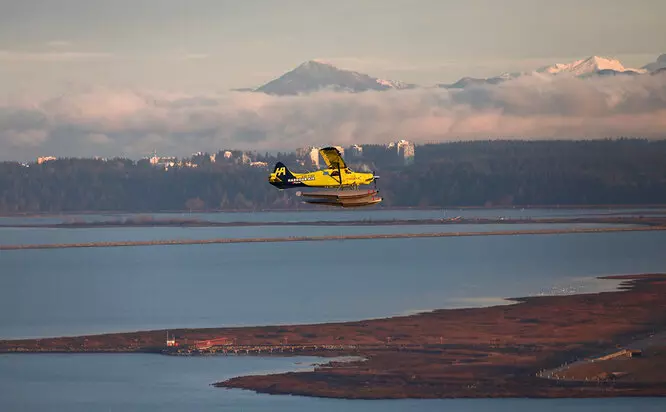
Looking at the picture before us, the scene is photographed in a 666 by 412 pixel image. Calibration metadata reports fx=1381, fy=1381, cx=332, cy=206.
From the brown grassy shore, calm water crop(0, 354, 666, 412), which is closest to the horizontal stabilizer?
calm water crop(0, 354, 666, 412)

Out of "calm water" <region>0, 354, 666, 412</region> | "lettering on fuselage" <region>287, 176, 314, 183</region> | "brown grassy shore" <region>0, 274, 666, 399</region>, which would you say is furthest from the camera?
"brown grassy shore" <region>0, 274, 666, 399</region>

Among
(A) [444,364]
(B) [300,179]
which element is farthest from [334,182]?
(A) [444,364]

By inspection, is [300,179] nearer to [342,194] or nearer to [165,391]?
[342,194]

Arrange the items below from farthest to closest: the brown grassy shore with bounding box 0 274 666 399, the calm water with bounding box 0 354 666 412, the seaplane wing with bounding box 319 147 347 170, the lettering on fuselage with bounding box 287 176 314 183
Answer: the brown grassy shore with bounding box 0 274 666 399 → the calm water with bounding box 0 354 666 412 → the lettering on fuselage with bounding box 287 176 314 183 → the seaplane wing with bounding box 319 147 347 170

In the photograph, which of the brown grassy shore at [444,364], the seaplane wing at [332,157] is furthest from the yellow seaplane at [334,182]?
the brown grassy shore at [444,364]

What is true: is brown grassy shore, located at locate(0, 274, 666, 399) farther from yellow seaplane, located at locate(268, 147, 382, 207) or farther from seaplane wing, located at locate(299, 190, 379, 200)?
seaplane wing, located at locate(299, 190, 379, 200)

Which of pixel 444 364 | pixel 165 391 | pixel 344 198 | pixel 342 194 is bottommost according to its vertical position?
pixel 165 391

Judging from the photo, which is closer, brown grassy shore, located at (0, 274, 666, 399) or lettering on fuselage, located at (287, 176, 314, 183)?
lettering on fuselage, located at (287, 176, 314, 183)
